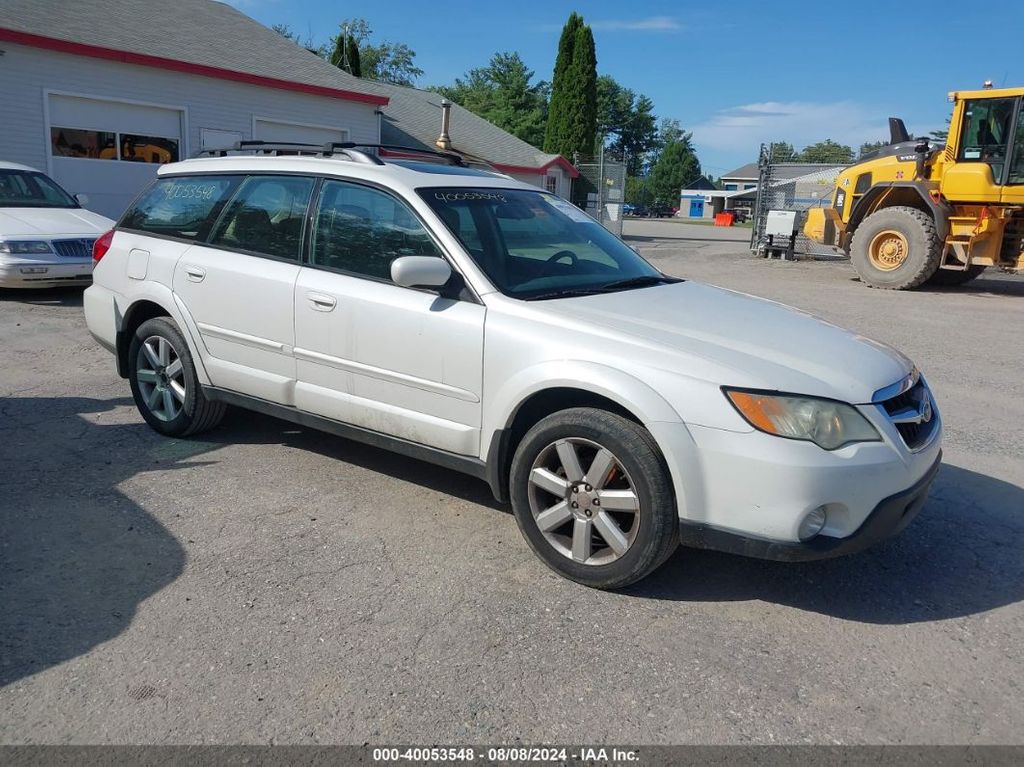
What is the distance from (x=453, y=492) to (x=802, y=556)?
2.01m

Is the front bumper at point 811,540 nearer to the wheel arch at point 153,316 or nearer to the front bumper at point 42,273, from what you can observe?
the wheel arch at point 153,316

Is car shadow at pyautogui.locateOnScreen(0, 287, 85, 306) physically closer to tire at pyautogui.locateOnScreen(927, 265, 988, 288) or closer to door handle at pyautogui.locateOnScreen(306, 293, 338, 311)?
door handle at pyautogui.locateOnScreen(306, 293, 338, 311)

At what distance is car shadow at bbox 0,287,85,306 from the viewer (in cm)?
1031

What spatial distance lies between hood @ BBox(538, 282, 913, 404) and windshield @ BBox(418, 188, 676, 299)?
0.23m

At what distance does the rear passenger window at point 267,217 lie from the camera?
4590 mm

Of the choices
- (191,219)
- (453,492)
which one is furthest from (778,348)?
(191,219)

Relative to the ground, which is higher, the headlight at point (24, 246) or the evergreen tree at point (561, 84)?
the evergreen tree at point (561, 84)

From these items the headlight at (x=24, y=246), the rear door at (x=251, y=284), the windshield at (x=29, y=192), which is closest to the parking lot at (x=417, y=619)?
the rear door at (x=251, y=284)

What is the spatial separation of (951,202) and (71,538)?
15.0 meters

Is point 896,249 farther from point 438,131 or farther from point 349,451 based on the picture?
point 438,131

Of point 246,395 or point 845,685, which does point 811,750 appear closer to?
point 845,685

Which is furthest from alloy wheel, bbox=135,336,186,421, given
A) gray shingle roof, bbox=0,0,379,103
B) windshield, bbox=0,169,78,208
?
gray shingle roof, bbox=0,0,379,103

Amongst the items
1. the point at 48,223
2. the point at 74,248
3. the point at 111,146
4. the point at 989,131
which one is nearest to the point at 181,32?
the point at 111,146

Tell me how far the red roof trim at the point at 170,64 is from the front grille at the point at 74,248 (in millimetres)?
6405
